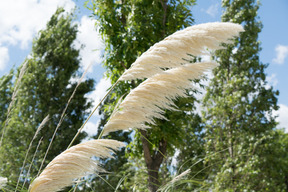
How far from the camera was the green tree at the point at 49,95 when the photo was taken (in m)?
9.88

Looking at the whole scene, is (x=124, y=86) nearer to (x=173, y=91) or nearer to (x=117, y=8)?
(x=117, y=8)

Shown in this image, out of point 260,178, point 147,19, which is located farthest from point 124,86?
point 260,178

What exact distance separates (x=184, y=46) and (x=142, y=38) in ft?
12.4

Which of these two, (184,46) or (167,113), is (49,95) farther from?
(184,46)

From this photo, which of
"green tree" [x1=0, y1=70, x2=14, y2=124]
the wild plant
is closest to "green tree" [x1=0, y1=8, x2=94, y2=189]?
"green tree" [x1=0, y1=70, x2=14, y2=124]

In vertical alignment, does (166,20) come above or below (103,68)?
above

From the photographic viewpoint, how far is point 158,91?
5.55 ft

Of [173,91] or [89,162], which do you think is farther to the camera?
[173,91]

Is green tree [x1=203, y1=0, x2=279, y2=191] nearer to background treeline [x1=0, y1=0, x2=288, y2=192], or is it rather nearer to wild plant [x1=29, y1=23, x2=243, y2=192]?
background treeline [x1=0, y1=0, x2=288, y2=192]

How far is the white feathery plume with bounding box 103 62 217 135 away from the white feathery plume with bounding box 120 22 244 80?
56 millimetres

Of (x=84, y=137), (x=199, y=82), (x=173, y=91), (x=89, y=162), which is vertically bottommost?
(x=89, y=162)

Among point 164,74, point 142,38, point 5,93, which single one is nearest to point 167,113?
point 142,38

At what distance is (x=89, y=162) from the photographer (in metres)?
1.52

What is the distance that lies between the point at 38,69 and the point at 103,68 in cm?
562
